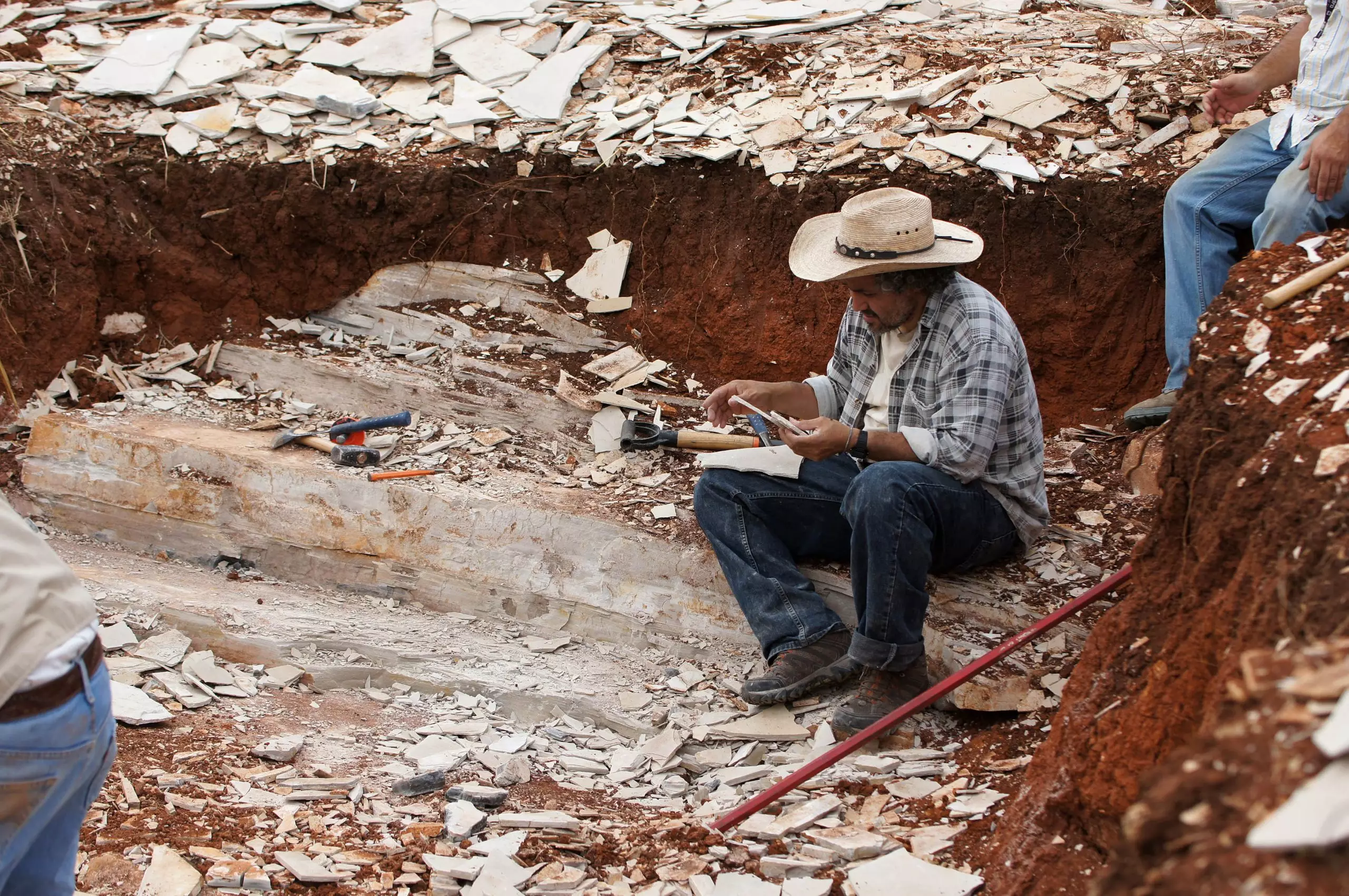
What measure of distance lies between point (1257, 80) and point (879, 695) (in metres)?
3.16

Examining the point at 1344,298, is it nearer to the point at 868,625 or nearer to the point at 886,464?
the point at 886,464

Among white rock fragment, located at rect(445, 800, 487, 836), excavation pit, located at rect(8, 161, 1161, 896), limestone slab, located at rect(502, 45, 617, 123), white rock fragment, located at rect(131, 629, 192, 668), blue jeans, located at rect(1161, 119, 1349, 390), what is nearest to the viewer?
white rock fragment, located at rect(445, 800, 487, 836)

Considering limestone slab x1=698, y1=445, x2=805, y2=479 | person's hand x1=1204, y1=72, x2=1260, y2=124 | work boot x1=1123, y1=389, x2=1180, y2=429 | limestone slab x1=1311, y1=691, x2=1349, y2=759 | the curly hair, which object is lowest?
work boot x1=1123, y1=389, x2=1180, y2=429

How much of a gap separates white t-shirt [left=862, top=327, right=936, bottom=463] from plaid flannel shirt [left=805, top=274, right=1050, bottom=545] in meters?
0.04

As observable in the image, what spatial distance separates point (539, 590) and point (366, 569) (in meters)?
0.98

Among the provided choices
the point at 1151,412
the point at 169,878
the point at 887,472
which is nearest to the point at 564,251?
the point at 887,472

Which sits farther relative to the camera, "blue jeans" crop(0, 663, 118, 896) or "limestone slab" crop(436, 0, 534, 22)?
"limestone slab" crop(436, 0, 534, 22)

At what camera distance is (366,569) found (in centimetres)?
580

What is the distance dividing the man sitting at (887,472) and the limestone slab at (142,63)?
505cm

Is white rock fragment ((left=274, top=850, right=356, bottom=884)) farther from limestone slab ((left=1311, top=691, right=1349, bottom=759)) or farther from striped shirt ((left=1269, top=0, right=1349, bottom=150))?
striped shirt ((left=1269, top=0, right=1349, bottom=150))

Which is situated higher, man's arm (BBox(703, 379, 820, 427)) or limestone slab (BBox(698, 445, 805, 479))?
man's arm (BBox(703, 379, 820, 427))

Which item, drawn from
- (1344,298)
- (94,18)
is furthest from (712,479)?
(94,18)

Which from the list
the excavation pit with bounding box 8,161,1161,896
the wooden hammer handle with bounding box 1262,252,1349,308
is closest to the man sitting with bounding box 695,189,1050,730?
the excavation pit with bounding box 8,161,1161,896

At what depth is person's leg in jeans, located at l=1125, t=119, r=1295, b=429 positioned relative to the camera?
464cm
